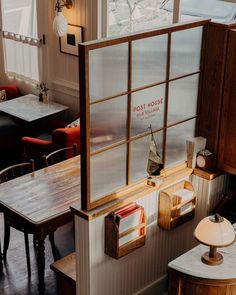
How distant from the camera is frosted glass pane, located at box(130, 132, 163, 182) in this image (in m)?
4.88

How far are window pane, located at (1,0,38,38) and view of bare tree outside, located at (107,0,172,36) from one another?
5.40ft

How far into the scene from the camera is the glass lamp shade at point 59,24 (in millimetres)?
7742

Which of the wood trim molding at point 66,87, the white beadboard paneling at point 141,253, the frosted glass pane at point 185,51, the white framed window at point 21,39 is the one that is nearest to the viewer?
the white beadboard paneling at point 141,253

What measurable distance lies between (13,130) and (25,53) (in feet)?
4.19

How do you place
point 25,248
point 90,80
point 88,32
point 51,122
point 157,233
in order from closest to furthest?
1. point 90,80
2. point 157,233
3. point 25,248
4. point 88,32
5. point 51,122

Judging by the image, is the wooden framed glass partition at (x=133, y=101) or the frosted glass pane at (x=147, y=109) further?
the frosted glass pane at (x=147, y=109)

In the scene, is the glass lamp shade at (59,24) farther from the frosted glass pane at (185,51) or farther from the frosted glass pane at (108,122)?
the frosted glass pane at (108,122)

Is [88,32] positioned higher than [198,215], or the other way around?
[88,32]

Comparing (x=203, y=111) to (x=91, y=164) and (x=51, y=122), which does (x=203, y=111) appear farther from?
(x=51, y=122)

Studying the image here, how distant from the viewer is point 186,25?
4.82 m

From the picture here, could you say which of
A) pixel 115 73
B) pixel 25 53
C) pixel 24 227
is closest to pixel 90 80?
pixel 115 73

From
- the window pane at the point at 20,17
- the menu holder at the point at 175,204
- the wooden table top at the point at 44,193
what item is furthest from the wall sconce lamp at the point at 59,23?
the menu holder at the point at 175,204

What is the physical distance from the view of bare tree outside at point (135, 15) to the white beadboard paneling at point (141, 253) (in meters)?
2.66

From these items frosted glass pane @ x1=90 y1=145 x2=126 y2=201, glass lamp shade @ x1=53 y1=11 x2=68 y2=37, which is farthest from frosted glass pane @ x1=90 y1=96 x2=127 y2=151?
glass lamp shade @ x1=53 y1=11 x2=68 y2=37
